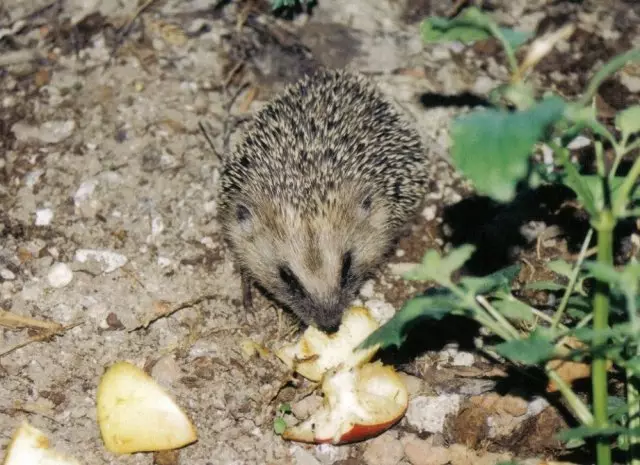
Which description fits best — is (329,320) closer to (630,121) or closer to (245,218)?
(245,218)

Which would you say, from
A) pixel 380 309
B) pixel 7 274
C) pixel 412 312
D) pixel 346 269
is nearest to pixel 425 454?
pixel 380 309

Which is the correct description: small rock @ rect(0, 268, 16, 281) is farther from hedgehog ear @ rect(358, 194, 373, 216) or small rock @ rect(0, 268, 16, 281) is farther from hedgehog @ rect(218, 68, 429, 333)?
hedgehog ear @ rect(358, 194, 373, 216)

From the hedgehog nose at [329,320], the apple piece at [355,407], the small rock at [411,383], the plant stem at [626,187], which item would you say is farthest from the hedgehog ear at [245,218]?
the plant stem at [626,187]

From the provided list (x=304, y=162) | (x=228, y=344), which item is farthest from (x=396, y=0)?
(x=228, y=344)

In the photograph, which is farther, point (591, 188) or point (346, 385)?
point (346, 385)

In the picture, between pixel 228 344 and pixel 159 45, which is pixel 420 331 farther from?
pixel 159 45

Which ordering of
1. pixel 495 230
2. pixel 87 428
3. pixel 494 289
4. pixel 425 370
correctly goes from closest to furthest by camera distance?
pixel 494 289 → pixel 87 428 → pixel 425 370 → pixel 495 230

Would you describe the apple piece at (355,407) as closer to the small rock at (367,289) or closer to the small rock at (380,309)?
the small rock at (380,309)
